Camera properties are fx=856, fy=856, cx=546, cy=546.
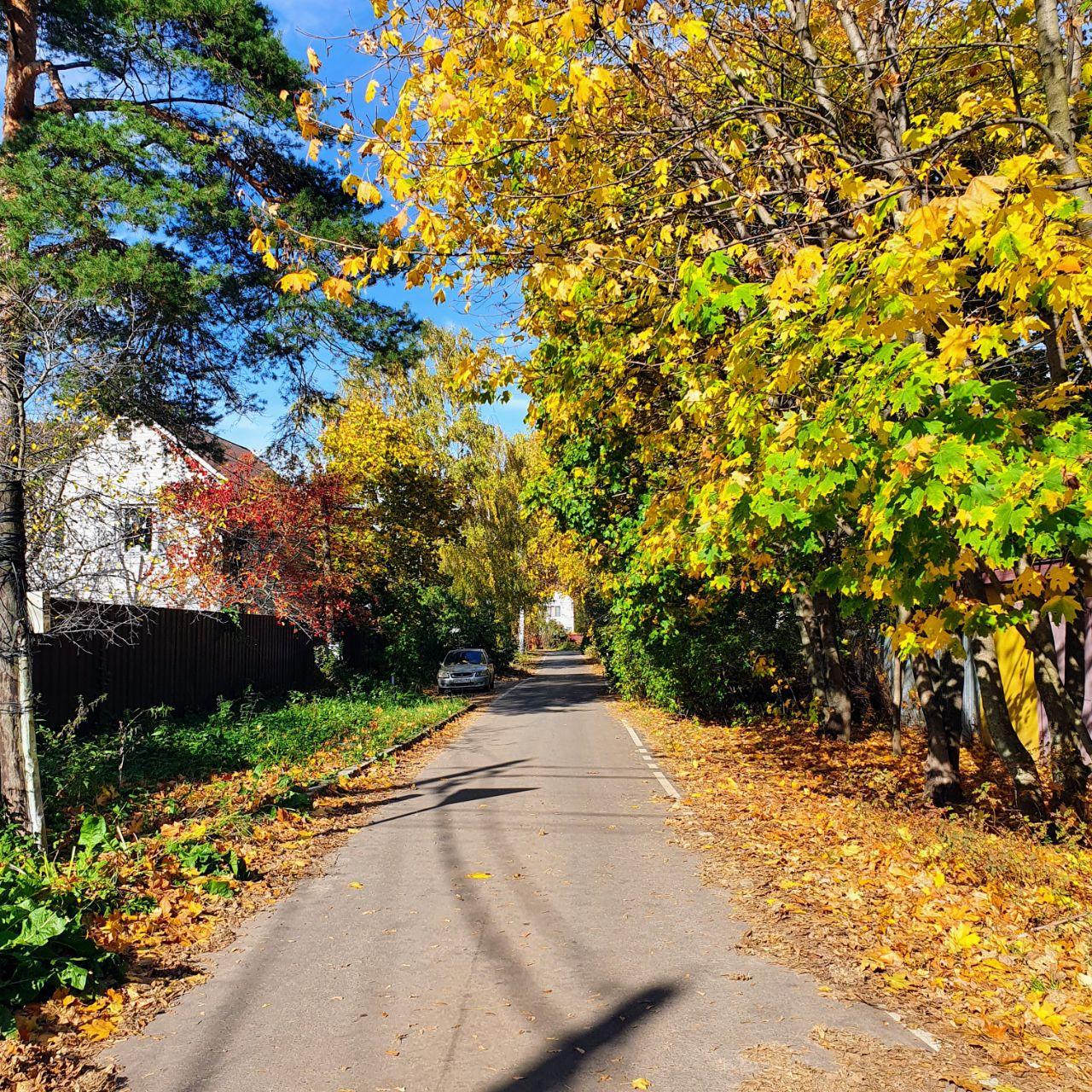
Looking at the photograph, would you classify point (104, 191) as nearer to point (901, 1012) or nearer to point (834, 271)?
point (834, 271)

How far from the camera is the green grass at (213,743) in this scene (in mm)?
9445

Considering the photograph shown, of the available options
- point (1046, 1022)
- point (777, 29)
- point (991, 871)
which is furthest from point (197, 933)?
point (777, 29)

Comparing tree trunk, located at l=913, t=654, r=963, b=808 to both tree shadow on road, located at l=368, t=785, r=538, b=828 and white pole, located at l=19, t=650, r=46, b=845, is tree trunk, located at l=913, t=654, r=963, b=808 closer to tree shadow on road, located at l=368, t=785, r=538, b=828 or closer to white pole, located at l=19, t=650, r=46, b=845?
tree shadow on road, located at l=368, t=785, r=538, b=828

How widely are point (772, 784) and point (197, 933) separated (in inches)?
303

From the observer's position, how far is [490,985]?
4914 millimetres

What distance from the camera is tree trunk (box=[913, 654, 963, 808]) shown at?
911cm

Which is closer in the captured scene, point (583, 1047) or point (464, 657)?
point (583, 1047)

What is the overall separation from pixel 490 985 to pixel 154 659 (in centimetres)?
1098

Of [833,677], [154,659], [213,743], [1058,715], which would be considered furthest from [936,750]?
[154,659]

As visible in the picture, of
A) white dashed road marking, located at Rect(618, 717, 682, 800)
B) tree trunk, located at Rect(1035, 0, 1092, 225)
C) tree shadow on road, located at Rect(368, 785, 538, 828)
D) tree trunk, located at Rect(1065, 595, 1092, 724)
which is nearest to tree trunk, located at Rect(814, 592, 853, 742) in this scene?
white dashed road marking, located at Rect(618, 717, 682, 800)

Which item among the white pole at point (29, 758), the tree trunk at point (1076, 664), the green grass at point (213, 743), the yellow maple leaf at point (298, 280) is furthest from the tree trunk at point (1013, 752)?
the green grass at point (213, 743)

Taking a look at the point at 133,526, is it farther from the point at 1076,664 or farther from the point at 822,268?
the point at 1076,664

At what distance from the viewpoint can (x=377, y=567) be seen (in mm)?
22297

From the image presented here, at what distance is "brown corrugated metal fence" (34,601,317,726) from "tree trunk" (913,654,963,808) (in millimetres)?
8308
